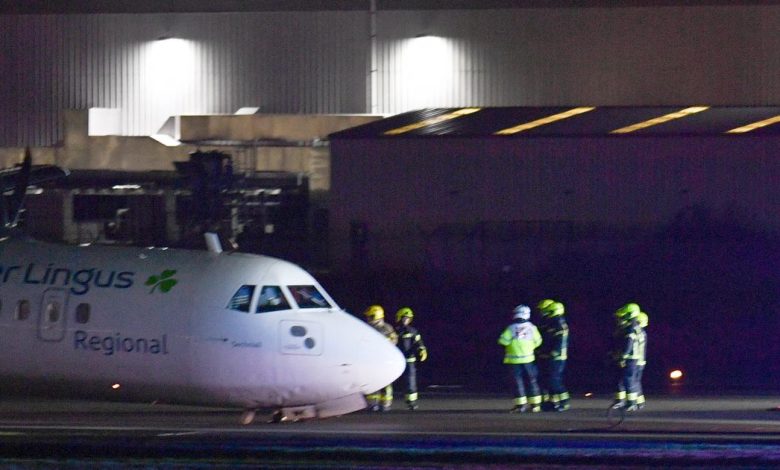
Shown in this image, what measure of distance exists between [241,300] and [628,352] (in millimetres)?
5711

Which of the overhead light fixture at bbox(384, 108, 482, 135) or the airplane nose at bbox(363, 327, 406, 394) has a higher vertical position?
the overhead light fixture at bbox(384, 108, 482, 135)

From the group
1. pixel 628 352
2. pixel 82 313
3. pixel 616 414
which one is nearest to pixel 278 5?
pixel 628 352

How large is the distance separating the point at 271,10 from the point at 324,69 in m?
2.41

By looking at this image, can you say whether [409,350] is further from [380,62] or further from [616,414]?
[380,62]

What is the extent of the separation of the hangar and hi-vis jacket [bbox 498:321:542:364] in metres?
12.4

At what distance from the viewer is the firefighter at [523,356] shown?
61.7ft

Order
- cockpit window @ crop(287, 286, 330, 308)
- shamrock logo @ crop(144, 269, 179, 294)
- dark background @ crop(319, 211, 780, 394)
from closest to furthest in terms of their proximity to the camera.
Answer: shamrock logo @ crop(144, 269, 179, 294) → cockpit window @ crop(287, 286, 330, 308) → dark background @ crop(319, 211, 780, 394)

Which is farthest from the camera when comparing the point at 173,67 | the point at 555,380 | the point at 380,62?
the point at 173,67

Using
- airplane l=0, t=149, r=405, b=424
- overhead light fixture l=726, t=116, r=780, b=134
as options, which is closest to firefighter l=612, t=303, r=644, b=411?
airplane l=0, t=149, r=405, b=424

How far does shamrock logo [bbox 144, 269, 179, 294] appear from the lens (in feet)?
53.5

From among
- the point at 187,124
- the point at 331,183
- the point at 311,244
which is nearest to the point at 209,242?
the point at 331,183

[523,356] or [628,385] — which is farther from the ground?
[523,356]

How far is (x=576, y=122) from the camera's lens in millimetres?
33531

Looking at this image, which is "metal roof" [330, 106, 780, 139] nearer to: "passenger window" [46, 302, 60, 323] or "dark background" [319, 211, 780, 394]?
"dark background" [319, 211, 780, 394]
